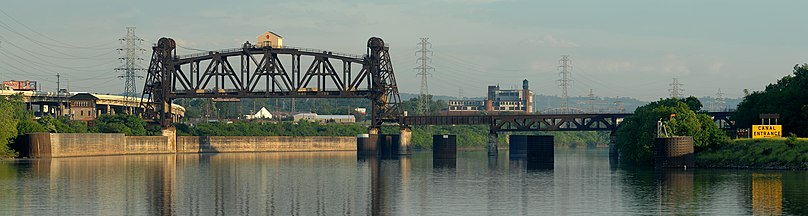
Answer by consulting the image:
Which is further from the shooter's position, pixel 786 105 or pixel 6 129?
pixel 6 129

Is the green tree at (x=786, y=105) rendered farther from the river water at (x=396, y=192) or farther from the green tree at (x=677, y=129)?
the river water at (x=396, y=192)

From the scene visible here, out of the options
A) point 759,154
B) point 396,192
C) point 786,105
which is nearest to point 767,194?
point 396,192

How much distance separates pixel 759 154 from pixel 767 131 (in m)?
7.85

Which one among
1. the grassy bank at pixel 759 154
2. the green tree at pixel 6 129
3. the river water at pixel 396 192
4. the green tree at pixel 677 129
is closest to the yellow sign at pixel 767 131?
the grassy bank at pixel 759 154

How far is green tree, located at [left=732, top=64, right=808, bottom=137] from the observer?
453 ft

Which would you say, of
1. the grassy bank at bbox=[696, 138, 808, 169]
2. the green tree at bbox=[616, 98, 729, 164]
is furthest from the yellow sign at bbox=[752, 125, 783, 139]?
the green tree at bbox=[616, 98, 729, 164]

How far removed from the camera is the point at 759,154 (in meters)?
127

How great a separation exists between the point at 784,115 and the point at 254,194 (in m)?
73.0

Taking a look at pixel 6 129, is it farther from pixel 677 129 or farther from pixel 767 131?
pixel 767 131

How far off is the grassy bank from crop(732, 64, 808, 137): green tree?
9.37m

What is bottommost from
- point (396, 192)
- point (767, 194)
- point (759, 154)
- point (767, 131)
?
point (396, 192)

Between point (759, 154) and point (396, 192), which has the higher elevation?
point (759, 154)

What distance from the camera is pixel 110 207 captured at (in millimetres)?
78625

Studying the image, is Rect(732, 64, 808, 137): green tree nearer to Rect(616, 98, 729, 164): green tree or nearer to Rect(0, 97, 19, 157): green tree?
Rect(616, 98, 729, 164): green tree
